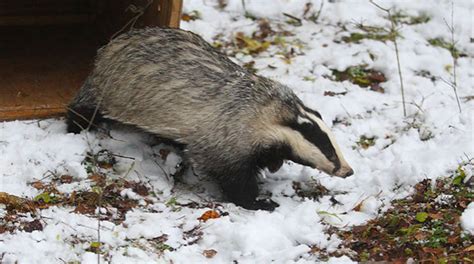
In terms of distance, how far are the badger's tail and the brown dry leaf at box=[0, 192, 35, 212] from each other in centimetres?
94

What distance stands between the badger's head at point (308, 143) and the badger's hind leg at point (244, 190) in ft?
0.88

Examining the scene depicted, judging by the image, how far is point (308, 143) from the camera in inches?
214

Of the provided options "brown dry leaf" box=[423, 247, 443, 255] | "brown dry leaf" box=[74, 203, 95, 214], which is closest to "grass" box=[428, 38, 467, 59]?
"brown dry leaf" box=[423, 247, 443, 255]

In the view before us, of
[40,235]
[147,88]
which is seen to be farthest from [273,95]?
[40,235]

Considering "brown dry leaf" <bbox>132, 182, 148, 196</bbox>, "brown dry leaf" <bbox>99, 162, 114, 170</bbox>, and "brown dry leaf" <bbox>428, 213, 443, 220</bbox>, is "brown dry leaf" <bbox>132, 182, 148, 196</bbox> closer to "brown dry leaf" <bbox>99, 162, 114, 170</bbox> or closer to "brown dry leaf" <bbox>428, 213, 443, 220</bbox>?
"brown dry leaf" <bbox>99, 162, 114, 170</bbox>

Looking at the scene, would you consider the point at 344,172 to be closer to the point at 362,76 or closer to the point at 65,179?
the point at 65,179

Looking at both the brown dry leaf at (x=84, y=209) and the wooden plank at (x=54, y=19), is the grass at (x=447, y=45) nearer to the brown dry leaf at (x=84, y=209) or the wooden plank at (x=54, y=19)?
the wooden plank at (x=54, y=19)

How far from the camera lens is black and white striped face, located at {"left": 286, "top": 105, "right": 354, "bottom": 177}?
17.8 feet

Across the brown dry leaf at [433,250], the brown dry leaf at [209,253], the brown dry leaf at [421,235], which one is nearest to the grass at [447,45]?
the brown dry leaf at [421,235]

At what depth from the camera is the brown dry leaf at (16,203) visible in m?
4.98

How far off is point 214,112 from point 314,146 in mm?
697

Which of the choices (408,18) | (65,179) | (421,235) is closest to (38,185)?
(65,179)

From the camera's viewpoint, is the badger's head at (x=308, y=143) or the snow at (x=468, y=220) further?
the badger's head at (x=308, y=143)

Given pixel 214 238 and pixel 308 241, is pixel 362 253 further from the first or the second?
pixel 214 238
